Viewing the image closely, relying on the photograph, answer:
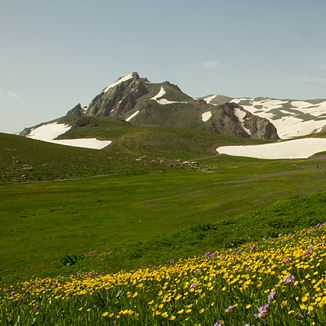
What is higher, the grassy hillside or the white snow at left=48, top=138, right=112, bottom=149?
the white snow at left=48, top=138, right=112, bottom=149

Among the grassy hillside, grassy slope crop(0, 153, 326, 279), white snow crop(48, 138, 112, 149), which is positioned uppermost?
white snow crop(48, 138, 112, 149)

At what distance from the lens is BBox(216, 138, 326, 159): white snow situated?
120838 mm

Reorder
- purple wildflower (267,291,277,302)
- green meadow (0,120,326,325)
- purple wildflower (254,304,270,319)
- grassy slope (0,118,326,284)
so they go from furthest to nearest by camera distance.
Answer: grassy slope (0,118,326,284)
green meadow (0,120,326,325)
purple wildflower (267,291,277,302)
purple wildflower (254,304,270,319)

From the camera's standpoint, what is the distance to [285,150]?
437 ft

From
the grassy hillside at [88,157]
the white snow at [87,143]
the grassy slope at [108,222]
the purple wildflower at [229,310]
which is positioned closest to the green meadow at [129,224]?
the grassy slope at [108,222]

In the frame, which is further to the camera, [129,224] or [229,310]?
[129,224]

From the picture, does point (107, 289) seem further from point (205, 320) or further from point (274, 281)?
point (274, 281)

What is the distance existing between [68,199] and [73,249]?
1057 inches

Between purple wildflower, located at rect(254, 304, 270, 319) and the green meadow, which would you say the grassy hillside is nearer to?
the green meadow

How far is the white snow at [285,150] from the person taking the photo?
121m

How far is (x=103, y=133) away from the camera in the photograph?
649ft

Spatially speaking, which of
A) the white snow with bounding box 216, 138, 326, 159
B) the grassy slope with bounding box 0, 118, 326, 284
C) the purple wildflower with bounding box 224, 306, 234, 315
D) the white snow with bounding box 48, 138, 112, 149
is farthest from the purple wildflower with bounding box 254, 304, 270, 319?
the white snow with bounding box 48, 138, 112, 149

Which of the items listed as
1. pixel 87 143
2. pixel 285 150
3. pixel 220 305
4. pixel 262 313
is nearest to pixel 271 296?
pixel 262 313

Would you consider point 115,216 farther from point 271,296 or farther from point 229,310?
point 271,296
